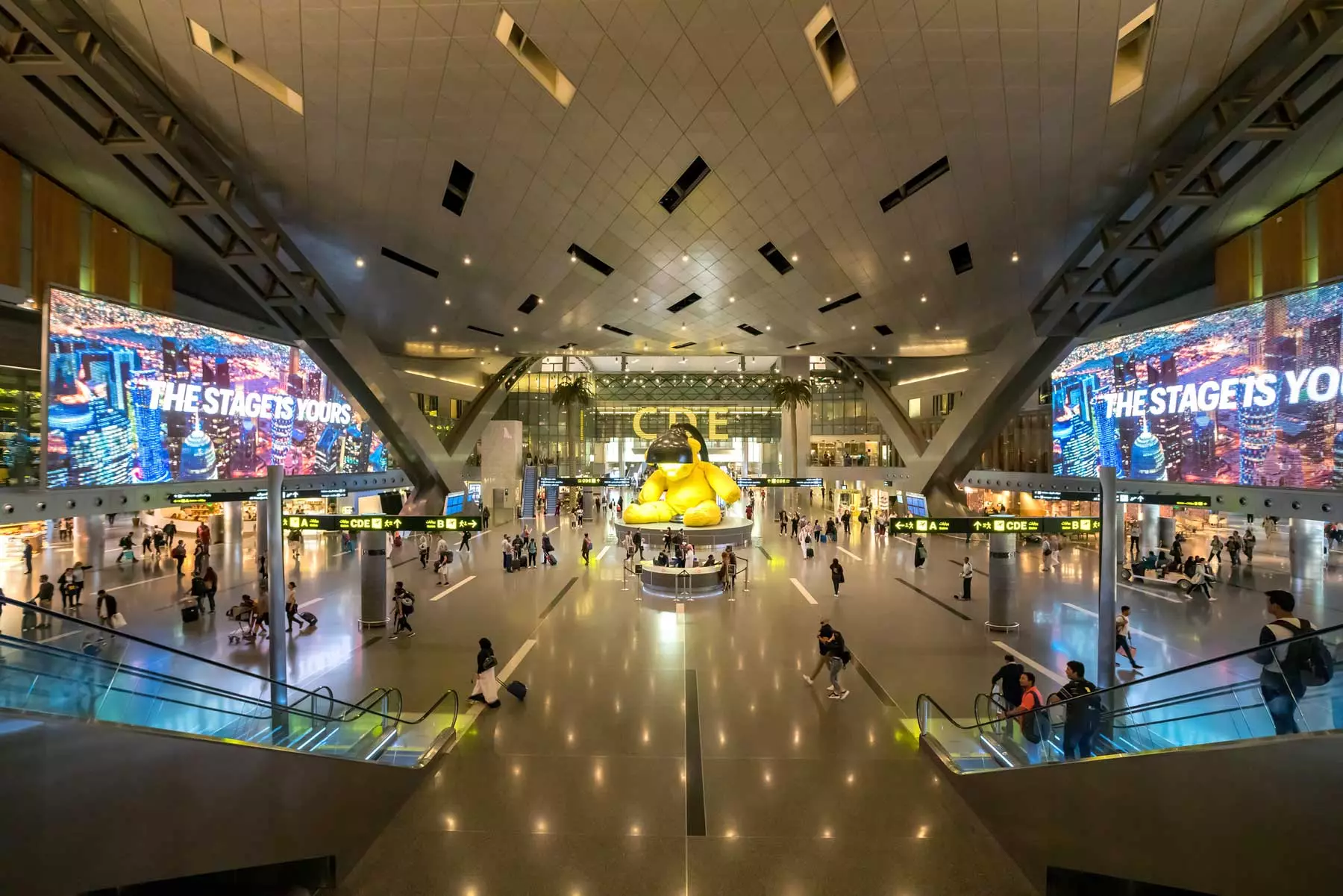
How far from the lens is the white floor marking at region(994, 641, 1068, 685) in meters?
10.9

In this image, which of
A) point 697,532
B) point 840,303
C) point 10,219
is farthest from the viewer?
point 697,532

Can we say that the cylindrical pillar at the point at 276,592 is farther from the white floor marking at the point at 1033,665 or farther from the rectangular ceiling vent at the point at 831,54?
the white floor marking at the point at 1033,665

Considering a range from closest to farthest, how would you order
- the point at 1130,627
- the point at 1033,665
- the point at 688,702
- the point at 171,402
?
the point at 688,702 < the point at 1033,665 < the point at 171,402 < the point at 1130,627

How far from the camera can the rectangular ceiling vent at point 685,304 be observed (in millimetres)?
17750

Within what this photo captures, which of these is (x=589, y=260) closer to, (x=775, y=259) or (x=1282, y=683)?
(x=775, y=259)

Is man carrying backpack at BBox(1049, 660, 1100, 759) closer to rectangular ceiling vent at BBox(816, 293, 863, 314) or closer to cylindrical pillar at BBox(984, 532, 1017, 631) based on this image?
cylindrical pillar at BBox(984, 532, 1017, 631)

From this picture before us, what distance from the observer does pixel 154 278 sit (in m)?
12.8

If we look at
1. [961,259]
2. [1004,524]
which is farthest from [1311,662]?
[961,259]

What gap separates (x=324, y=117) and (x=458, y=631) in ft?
33.6

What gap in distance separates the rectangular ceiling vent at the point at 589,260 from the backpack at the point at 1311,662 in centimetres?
1299

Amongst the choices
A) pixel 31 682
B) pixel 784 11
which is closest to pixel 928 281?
pixel 784 11

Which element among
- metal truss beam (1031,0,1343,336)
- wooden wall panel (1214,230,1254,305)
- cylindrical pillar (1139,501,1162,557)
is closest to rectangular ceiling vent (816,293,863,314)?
metal truss beam (1031,0,1343,336)

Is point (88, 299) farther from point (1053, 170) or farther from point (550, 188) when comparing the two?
point (1053, 170)

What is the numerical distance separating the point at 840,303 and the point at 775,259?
13.5ft
